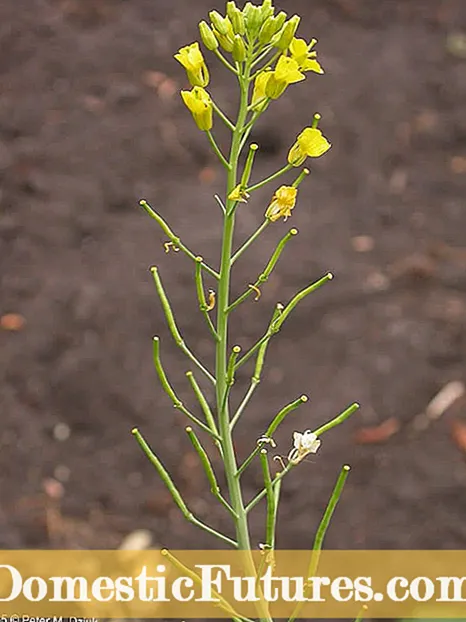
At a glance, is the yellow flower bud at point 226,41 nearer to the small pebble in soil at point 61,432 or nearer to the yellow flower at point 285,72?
the yellow flower at point 285,72

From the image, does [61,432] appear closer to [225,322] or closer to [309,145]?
[225,322]

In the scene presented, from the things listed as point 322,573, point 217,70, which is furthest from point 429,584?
point 217,70

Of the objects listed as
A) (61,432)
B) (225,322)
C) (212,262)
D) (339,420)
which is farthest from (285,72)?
(212,262)

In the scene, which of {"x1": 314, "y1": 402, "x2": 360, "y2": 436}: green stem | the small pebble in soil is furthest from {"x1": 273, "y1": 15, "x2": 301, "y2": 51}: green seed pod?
the small pebble in soil

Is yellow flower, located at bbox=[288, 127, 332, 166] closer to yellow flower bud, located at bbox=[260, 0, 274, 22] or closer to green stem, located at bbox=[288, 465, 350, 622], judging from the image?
yellow flower bud, located at bbox=[260, 0, 274, 22]

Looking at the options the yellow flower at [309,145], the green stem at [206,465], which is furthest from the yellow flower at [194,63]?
the green stem at [206,465]

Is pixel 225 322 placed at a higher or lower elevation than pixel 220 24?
lower
